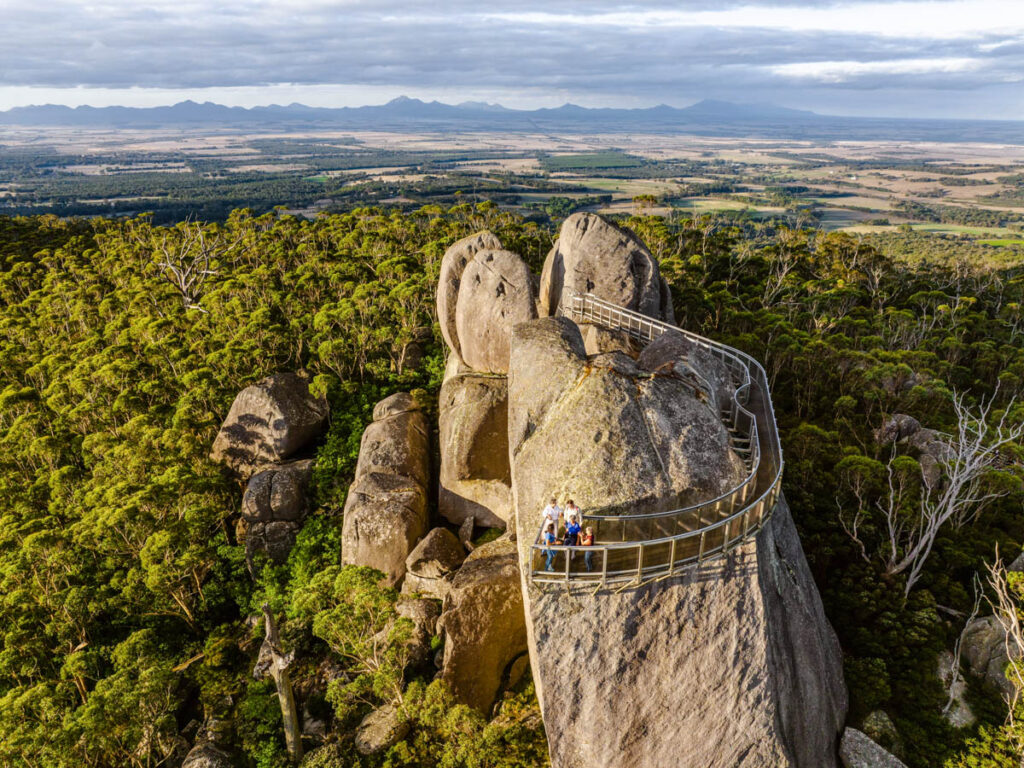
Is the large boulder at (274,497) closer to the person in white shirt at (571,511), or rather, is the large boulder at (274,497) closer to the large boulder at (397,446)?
the large boulder at (397,446)

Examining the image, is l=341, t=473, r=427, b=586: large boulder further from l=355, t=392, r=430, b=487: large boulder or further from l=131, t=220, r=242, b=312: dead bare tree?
l=131, t=220, r=242, b=312: dead bare tree

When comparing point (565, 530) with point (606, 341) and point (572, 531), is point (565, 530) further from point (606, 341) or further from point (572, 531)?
point (606, 341)

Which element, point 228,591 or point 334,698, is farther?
point 228,591

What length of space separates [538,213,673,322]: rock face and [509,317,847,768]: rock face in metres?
12.5

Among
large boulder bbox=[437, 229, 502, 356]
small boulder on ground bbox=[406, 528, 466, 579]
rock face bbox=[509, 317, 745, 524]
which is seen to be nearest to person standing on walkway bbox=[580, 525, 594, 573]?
rock face bbox=[509, 317, 745, 524]

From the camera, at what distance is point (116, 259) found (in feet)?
203

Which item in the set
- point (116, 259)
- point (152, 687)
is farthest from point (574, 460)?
point (116, 259)

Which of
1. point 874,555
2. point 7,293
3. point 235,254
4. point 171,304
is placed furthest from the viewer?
point 235,254

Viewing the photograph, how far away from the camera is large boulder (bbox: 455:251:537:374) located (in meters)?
27.5

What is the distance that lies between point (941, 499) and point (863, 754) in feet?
31.3

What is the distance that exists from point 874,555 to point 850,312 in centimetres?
3399

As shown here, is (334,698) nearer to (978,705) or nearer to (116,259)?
(978,705)

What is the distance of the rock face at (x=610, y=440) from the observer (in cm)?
1498

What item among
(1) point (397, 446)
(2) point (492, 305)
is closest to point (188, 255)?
(1) point (397, 446)
